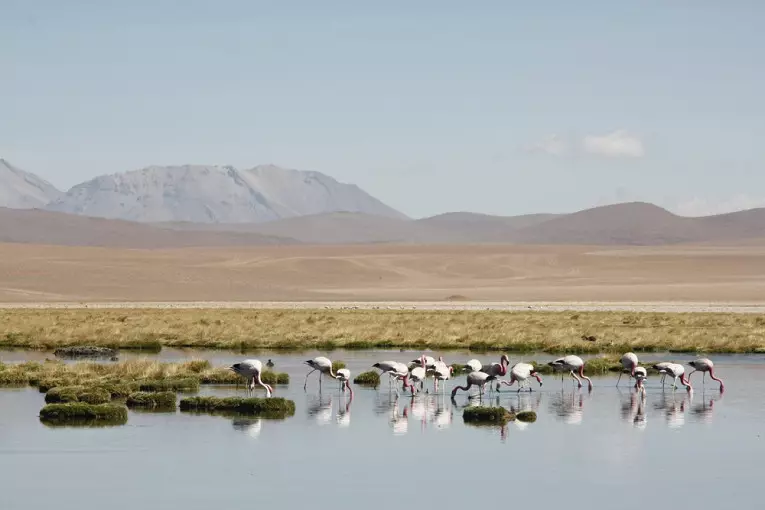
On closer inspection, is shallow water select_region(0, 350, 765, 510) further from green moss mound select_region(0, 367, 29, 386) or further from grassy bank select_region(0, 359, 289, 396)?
green moss mound select_region(0, 367, 29, 386)

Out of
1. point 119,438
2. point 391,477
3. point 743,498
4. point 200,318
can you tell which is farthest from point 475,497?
point 200,318

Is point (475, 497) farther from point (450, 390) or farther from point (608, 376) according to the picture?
point (608, 376)

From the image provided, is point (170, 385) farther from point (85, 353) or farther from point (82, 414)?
point (85, 353)

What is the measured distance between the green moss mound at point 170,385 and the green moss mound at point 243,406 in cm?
289

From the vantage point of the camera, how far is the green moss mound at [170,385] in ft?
95.6

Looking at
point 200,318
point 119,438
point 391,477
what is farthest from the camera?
point 200,318

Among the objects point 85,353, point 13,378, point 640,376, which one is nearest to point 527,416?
point 640,376

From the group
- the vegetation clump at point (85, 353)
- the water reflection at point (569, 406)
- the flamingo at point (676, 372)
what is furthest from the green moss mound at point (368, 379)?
the vegetation clump at point (85, 353)

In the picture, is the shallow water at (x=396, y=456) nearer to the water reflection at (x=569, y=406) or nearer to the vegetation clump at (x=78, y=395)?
the water reflection at (x=569, y=406)

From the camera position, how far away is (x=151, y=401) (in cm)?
2673

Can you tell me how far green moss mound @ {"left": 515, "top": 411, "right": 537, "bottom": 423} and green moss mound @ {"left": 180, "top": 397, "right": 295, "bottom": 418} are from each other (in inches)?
183

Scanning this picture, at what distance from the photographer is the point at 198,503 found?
1766 centimetres

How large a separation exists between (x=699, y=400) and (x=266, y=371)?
35.4 ft

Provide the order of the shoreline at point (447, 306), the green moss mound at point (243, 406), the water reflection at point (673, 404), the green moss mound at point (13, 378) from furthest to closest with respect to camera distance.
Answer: the shoreline at point (447, 306) < the green moss mound at point (13, 378) < the green moss mound at point (243, 406) < the water reflection at point (673, 404)
